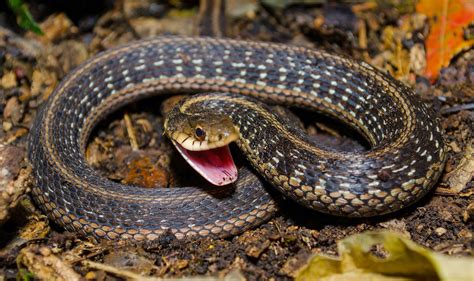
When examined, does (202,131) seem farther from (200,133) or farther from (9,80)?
(9,80)

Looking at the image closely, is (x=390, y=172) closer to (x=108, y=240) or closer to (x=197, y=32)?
(x=108, y=240)

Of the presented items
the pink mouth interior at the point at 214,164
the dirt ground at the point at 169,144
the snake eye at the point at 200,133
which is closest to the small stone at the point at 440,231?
the dirt ground at the point at 169,144

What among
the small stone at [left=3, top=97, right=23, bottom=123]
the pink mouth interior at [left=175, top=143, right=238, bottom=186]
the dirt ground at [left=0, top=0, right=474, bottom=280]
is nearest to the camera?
the dirt ground at [left=0, top=0, right=474, bottom=280]

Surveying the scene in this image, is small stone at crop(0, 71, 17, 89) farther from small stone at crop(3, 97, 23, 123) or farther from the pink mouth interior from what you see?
the pink mouth interior

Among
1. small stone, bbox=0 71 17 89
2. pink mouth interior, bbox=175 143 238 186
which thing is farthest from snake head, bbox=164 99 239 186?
small stone, bbox=0 71 17 89

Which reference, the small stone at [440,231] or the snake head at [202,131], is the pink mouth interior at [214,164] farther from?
the small stone at [440,231]

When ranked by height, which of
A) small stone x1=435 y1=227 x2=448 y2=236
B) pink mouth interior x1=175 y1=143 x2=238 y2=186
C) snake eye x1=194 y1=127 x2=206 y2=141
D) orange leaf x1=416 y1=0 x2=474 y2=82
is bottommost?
small stone x1=435 y1=227 x2=448 y2=236
